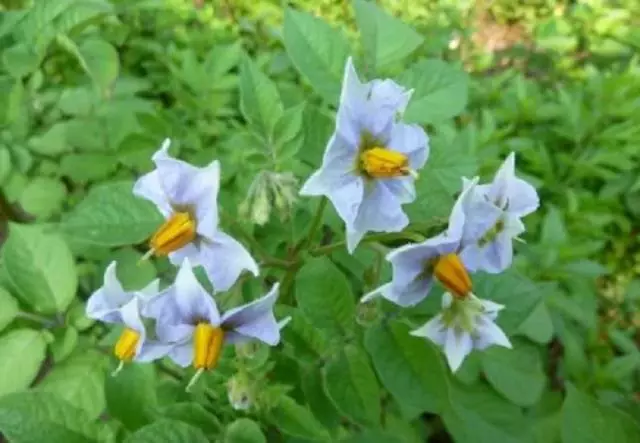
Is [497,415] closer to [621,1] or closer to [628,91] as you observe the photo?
[628,91]

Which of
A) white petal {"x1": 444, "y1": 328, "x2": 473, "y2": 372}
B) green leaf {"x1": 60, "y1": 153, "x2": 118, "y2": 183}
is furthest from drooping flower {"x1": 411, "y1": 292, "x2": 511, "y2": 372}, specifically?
green leaf {"x1": 60, "y1": 153, "x2": 118, "y2": 183}

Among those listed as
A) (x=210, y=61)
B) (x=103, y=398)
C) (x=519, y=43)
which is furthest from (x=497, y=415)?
(x=519, y=43)

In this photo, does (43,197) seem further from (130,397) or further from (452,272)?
(452,272)

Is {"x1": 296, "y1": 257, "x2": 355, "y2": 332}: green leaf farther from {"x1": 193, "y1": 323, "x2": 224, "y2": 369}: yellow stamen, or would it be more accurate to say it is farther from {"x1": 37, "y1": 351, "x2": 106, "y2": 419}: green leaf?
{"x1": 37, "y1": 351, "x2": 106, "y2": 419}: green leaf

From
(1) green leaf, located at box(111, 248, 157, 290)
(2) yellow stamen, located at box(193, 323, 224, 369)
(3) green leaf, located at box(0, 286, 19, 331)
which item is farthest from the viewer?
(1) green leaf, located at box(111, 248, 157, 290)

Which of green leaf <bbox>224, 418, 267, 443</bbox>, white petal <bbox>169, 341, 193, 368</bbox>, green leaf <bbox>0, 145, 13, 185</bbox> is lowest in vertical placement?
green leaf <bbox>0, 145, 13, 185</bbox>

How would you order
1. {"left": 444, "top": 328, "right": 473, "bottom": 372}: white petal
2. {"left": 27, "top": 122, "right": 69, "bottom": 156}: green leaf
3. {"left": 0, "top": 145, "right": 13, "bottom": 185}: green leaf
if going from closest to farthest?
{"left": 444, "top": 328, "right": 473, "bottom": 372}: white petal
{"left": 0, "top": 145, "right": 13, "bottom": 185}: green leaf
{"left": 27, "top": 122, "right": 69, "bottom": 156}: green leaf
